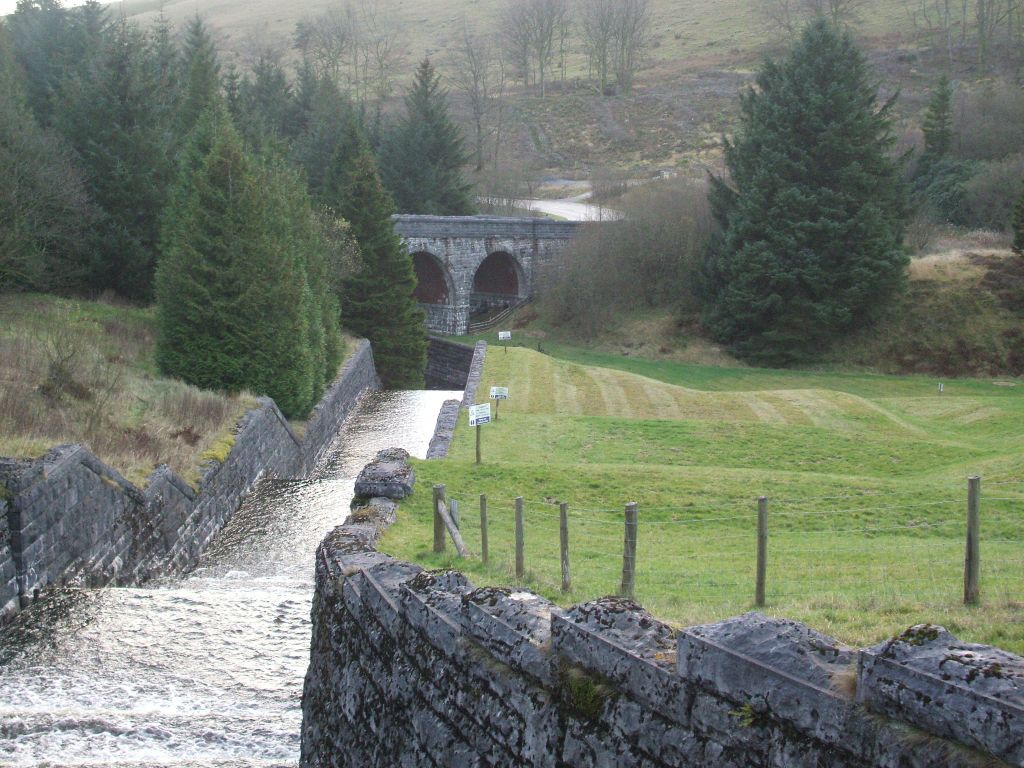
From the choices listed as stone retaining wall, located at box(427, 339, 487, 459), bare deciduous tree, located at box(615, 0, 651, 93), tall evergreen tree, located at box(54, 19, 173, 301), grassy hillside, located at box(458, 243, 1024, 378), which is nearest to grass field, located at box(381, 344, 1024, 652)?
stone retaining wall, located at box(427, 339, 487, 459)

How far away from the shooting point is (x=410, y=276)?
3653 centimetres

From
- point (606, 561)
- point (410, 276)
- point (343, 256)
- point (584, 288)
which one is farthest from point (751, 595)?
point (584, 288)

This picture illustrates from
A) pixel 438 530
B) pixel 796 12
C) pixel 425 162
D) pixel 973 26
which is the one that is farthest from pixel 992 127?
pixel 438 530

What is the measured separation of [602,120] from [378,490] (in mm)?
67544

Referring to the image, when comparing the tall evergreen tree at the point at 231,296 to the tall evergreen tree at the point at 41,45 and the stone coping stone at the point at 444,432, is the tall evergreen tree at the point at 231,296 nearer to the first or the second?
the stone coping stone at the point at 444,432

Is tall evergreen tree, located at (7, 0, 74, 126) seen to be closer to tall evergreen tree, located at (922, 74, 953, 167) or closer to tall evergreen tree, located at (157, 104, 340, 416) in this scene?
tall evergreen tree, located at (157, 104, 340, 416)

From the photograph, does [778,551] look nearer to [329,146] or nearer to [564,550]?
[564,550]

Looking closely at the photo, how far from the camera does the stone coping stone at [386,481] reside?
1295cm

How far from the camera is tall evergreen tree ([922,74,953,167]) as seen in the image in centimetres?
4712

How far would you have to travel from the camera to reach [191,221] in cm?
2112

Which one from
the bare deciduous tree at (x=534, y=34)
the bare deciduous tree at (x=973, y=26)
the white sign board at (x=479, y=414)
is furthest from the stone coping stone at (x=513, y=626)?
the bare deciduous tree at (x=534, y=34)

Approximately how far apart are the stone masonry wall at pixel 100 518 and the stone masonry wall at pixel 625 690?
5536 mm

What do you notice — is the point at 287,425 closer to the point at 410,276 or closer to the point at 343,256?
the point at 343,256

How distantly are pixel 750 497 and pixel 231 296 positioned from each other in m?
12.3
